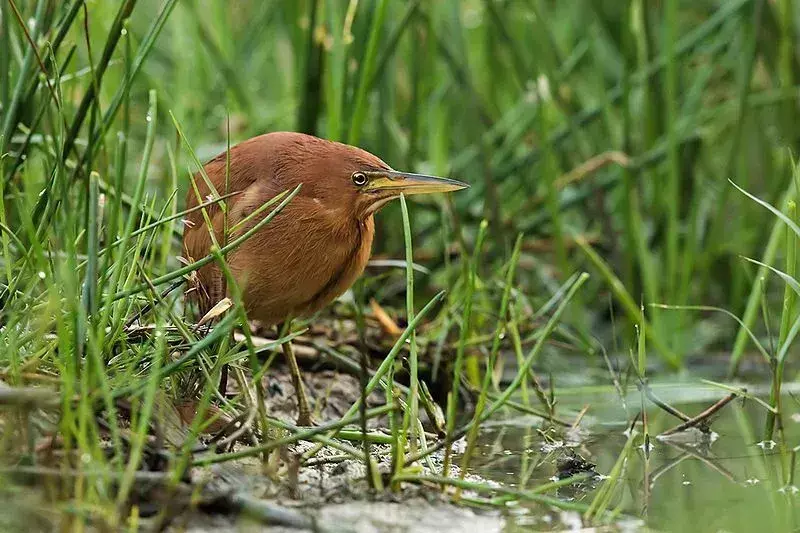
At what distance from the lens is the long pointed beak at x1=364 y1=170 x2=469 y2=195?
10.2 ft

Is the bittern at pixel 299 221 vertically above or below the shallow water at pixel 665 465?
above

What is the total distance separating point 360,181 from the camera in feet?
10.2

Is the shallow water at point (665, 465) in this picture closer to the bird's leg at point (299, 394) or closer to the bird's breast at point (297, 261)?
the bird's leg at point (299, 394)

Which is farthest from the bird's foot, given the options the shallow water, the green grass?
the shallow water

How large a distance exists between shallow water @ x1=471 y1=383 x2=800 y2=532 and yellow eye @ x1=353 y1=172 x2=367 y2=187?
0.75 m

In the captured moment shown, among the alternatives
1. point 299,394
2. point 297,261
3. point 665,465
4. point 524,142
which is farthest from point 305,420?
point 524,142

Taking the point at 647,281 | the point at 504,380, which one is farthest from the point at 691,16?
the point at 504,380

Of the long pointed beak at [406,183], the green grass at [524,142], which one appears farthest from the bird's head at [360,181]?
the green grass at [524,142]

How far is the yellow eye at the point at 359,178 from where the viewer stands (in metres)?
3.10

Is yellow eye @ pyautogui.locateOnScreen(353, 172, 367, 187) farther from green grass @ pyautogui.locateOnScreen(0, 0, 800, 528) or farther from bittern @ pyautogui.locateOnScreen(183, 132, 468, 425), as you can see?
green grass @ pyautogui.locateOnScreen(0, 0, 800, 528)

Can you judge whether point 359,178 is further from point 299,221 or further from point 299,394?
point 299,394

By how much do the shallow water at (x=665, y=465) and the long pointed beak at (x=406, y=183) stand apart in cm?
68

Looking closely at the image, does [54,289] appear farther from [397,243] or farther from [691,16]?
[691,16]

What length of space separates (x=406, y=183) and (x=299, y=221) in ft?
0.96
